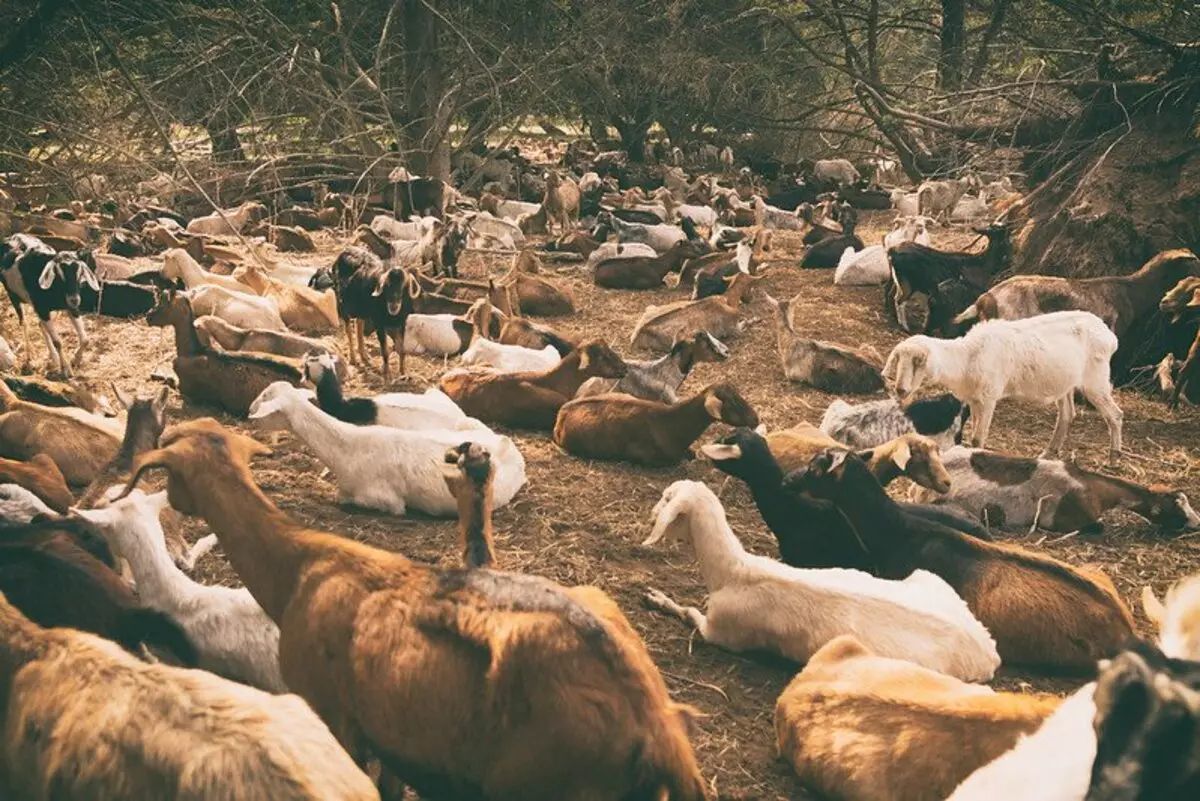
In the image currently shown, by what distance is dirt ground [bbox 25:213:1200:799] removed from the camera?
4633 mm

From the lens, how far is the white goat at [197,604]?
4305 mm

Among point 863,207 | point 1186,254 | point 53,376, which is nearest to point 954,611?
point 1186,254

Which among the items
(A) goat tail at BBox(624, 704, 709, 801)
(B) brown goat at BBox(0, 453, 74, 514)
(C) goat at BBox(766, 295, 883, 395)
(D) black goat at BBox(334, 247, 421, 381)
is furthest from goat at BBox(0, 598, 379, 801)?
(C) goat at BBox(766, 295, 883, 395)

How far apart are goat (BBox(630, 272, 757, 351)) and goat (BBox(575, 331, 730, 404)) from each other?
2.14m

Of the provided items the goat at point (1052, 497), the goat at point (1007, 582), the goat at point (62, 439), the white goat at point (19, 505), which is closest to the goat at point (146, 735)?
the white goat at point (19, 505)

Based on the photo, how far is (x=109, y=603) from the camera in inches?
169

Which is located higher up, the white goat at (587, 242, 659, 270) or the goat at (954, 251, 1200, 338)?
the goat at (954, 251, 1200, 338)

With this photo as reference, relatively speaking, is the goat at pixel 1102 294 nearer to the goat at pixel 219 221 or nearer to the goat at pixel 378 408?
the goat at pixel 378 408

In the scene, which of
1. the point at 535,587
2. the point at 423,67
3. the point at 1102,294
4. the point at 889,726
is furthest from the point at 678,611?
the point at 423,67

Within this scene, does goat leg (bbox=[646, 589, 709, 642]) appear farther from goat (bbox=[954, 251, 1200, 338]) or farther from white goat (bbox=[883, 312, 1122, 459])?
goat (bbox=[954, 251, 1200, 338])

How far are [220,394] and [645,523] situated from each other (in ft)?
13.7

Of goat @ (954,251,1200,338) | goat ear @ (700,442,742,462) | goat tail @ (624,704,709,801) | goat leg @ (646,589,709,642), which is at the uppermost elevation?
goat @ (954,251,1200,338)

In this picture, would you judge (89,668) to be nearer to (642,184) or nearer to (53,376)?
(53,376)

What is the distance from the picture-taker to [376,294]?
9.55m
